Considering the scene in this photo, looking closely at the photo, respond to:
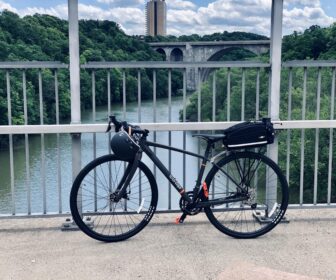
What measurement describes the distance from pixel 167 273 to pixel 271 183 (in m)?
1.16

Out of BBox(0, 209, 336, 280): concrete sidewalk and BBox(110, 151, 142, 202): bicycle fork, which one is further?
BBox(110, 151, 142, 202): bicycle fork

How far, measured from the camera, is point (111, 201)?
313 centimetres

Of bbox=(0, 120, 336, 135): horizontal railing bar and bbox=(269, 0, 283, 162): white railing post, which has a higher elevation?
bbox=(269, 0, 283, 162): white railing post

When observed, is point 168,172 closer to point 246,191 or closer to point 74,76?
point 246,191

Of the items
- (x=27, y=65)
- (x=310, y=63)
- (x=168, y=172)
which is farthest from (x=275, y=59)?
(x=27, y=65)

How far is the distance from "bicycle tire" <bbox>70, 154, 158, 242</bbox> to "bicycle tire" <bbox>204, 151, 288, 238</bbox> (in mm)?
409

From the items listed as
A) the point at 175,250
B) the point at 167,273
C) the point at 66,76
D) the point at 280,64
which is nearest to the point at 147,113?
the point at 66,76

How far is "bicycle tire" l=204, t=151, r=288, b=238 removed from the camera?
10.4ft

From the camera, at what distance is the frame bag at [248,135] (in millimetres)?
→ 3094

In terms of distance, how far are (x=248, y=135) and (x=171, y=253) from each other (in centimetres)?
89

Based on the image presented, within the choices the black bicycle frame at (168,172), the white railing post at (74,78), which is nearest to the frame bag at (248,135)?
the black bicycle frame at (168,172)

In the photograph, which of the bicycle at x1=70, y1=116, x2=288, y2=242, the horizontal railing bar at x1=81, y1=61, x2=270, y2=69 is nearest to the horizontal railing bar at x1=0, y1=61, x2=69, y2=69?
the horizontal railing bar at x1=81, y1=61, x2=270, y2=69

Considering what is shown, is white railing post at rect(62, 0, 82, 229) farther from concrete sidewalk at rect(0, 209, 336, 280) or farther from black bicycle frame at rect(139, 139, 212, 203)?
black bicycle frame at rect(139, 139, 212, 203)

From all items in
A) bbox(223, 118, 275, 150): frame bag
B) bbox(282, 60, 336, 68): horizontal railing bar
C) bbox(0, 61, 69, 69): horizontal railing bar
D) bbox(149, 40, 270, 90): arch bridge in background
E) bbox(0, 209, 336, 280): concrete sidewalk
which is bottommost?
bbox(0, 209, 336, 280): concrete sidewalk
